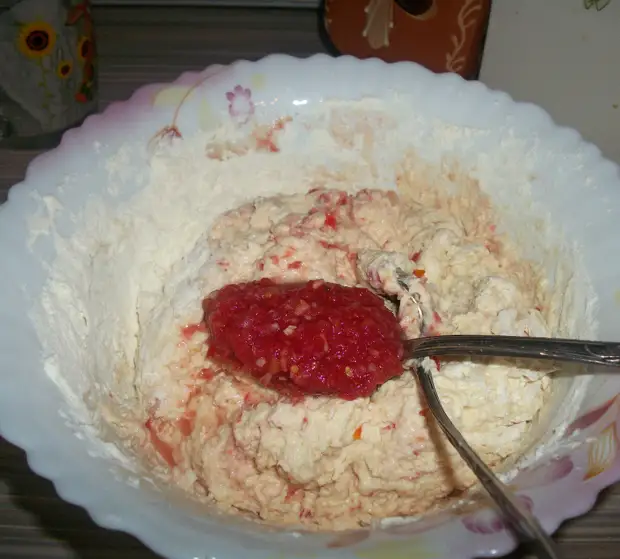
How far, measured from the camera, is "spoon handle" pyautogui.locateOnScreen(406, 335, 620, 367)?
0.81 metres

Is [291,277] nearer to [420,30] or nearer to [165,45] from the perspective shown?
[420,30]

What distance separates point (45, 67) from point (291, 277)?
90 centimetres

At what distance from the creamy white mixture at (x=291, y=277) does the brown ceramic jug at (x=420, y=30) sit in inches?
16.0

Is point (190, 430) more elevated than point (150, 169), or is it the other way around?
point (150, 169)

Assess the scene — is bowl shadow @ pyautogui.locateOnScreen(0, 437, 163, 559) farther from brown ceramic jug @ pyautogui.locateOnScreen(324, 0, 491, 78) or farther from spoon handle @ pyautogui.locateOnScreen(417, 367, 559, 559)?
brown ceramic jug @ pyautogui.locateOnScreen(324, 0, 491, 78)

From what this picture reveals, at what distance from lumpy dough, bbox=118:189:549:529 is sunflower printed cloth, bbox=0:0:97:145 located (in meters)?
0.68

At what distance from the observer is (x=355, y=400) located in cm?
101

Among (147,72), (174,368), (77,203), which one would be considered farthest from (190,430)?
(147,72)

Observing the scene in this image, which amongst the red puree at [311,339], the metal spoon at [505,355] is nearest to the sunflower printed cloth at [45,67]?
the red puree at [311,339]

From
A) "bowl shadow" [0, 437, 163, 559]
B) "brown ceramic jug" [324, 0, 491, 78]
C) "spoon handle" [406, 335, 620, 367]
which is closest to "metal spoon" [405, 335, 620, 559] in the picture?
"spoon handle" [406, 335, 620, 367]

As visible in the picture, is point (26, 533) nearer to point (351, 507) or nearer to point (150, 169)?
point (351, 507)

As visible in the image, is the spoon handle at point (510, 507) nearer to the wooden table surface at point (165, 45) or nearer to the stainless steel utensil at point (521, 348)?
the stainless steel utensil at point (521, 348)

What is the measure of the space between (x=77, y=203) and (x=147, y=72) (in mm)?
1035

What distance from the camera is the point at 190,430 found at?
1083 mm
